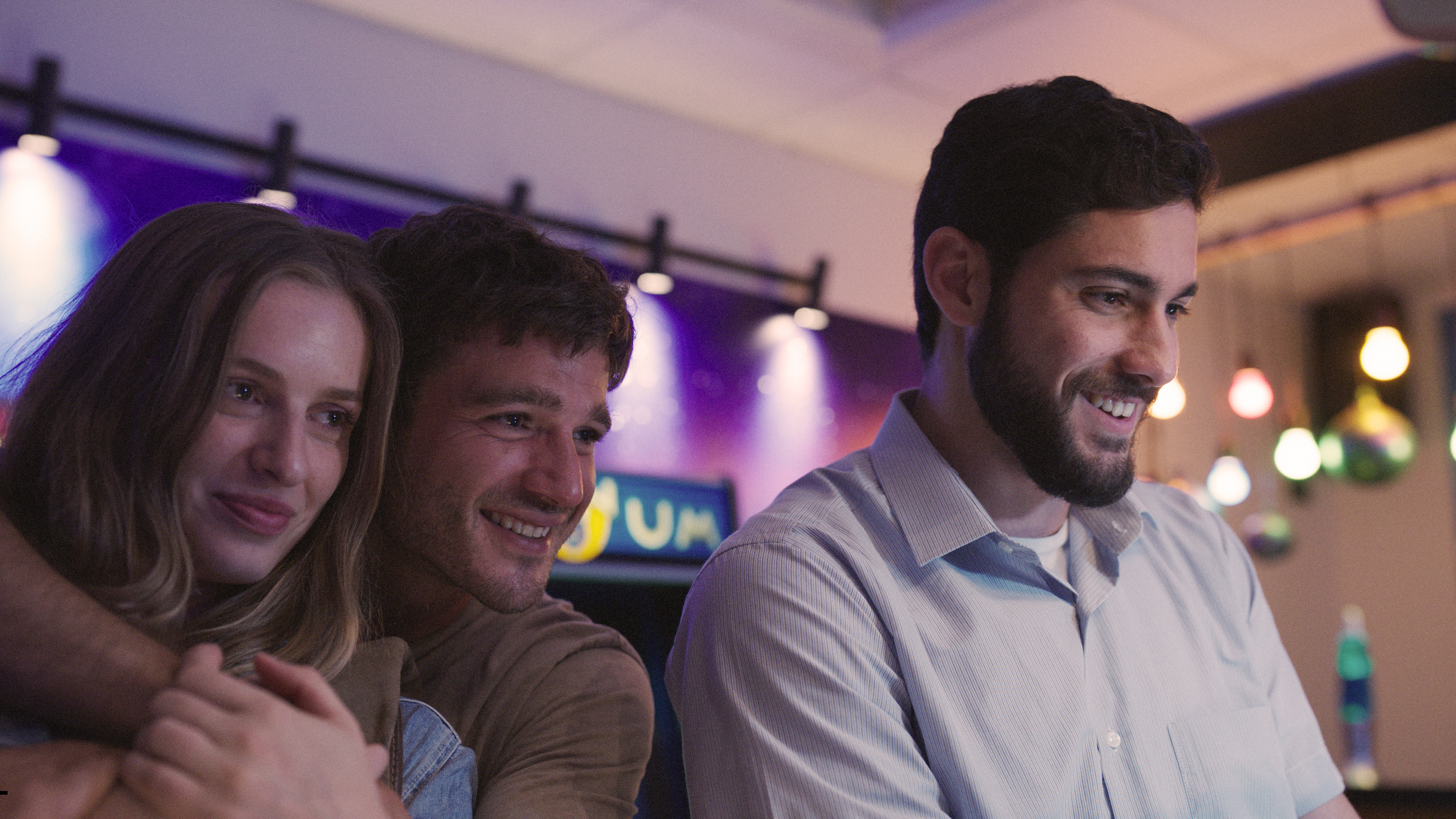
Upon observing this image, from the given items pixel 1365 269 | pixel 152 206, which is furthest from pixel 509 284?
pixel 1365 269

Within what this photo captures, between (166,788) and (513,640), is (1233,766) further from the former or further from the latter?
(166,788)

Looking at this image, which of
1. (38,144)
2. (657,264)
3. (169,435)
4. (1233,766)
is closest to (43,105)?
(38,144)

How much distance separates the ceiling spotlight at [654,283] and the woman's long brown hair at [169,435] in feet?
10.3

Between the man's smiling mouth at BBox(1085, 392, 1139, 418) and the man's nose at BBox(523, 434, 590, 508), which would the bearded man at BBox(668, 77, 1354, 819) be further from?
the man's nose at BBox(523, 434, 590, 508)

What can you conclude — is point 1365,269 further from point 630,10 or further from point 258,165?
point 258,165

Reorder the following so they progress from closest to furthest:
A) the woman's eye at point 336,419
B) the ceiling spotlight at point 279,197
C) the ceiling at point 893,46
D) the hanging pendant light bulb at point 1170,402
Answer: the woman's eye at point 336,419 < the ceiling spotlight at point 279,197 < the ceiling at point 893,46 < the hanging pendant light bulb at point 1170,402

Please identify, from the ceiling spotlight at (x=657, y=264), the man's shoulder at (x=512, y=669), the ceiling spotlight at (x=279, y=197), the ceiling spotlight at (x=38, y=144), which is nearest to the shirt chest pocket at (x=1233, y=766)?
the man's shoulder at (x=512, y=669)

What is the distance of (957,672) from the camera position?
139 centimetres

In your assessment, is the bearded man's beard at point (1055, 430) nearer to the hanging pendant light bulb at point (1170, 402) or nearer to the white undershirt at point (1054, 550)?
the white undershirt at point (1054, 550)

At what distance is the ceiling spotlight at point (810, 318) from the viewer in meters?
4.92

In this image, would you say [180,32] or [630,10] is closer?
[180,32]

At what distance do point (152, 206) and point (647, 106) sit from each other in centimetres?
196

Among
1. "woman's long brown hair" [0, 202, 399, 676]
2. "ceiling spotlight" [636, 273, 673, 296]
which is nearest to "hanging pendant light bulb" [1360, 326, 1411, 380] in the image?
"ceiling spotlight" [636, 273, 673, 296]

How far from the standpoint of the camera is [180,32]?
360cm
